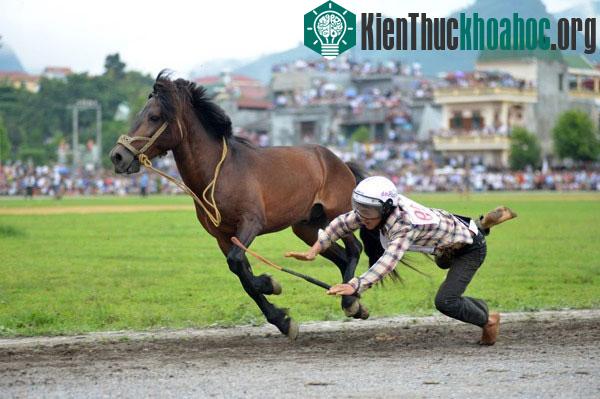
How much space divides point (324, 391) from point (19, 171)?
59.3 m

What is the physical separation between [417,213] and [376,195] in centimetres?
54

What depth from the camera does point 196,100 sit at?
420 inches

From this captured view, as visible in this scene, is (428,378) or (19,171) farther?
(19,171)

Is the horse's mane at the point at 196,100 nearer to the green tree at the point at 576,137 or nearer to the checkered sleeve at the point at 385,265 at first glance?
the checkered sleeve at the point at 385,265

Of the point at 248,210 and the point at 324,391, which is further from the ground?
the point at 248,210

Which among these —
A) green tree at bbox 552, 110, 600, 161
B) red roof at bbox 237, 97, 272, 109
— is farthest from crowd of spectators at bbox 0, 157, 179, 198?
green tree at bbox 552, 110, 600, 161

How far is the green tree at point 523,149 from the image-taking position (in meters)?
63.0

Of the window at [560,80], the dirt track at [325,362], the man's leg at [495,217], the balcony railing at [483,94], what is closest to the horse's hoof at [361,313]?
the dirt track at [325,362]

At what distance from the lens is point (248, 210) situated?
10195mm

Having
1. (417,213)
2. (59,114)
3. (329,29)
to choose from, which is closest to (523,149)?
(329,29)

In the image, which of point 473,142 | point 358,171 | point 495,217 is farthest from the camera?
point 473,142

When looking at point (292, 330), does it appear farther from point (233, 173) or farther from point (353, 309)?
point (233, 173)

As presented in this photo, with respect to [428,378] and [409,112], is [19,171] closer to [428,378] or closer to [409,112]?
[409,112]

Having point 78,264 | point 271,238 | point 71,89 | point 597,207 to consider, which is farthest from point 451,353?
point 71,89
